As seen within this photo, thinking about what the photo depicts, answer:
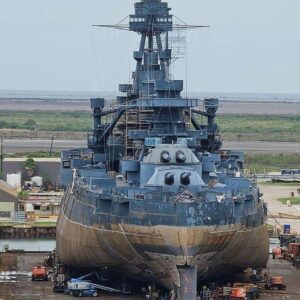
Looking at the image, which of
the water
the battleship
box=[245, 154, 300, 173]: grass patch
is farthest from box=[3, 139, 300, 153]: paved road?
the battleship

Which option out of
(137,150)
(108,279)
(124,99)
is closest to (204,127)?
(124,99)

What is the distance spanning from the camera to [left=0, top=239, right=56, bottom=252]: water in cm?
8488

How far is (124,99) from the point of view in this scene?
253 ft

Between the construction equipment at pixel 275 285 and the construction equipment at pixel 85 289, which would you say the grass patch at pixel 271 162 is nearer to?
the construction equipment at pixel 275 285

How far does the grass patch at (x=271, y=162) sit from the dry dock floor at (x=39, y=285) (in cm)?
7644

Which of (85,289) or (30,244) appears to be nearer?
(85,289)

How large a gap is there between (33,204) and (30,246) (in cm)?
1500

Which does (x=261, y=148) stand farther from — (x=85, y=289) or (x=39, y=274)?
(x=85, y=289)

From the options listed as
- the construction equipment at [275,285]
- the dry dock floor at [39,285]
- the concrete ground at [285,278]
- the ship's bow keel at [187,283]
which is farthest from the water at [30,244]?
the ship's bow keel at [187,283]

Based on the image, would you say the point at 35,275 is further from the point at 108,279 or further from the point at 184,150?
the point at 184,150

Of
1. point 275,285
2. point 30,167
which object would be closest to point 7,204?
point 30,167

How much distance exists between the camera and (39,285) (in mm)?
63156

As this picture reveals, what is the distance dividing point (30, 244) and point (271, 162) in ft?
250

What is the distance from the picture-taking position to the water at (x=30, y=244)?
84875 mm
